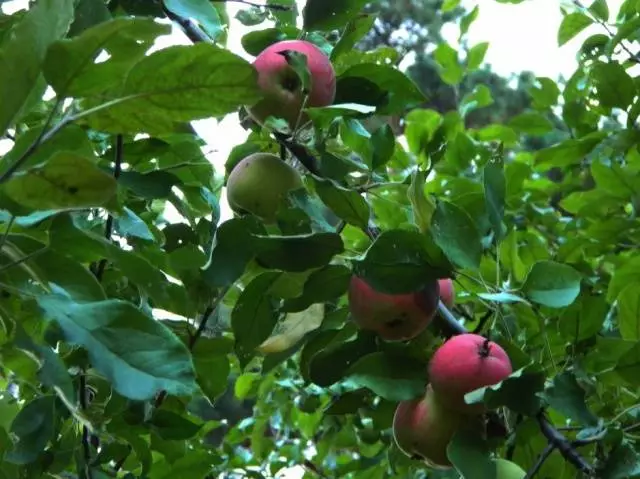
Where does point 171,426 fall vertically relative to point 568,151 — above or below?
above

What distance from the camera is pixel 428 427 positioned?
2.85 feet

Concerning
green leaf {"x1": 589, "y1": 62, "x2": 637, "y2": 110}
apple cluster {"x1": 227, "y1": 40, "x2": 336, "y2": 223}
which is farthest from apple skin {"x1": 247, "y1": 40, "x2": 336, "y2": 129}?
green leaf {"x1": 589, "y1": 62, "x2": 637, "y2": 110}

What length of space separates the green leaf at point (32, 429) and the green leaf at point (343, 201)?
33cm

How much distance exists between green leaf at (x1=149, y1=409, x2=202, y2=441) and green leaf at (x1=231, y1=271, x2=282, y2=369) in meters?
0.11

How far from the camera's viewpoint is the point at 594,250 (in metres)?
1.58

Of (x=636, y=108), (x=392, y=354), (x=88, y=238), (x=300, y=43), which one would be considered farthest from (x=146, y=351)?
(x=636, y=108)

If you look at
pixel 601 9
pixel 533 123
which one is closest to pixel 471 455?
pixel 601 9

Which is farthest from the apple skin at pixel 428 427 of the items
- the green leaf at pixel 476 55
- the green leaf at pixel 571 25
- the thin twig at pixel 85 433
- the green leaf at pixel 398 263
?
the green leaf at pixel 476 55

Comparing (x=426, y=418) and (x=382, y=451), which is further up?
(x=426, y=418)

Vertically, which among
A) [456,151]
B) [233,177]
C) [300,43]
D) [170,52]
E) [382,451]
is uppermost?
[170,52]

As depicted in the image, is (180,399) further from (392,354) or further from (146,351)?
(146,351)

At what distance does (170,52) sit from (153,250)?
0.37 metres

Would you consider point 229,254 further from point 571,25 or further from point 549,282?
point 571,25

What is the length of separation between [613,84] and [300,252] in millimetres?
820
